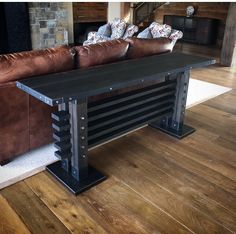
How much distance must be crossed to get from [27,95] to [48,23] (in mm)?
4311

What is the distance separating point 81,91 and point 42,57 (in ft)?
1.84

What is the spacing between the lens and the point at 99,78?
74.0 inches

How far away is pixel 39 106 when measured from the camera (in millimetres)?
2096

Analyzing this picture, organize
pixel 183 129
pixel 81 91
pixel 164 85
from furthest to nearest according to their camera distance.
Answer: pixel 183 129
pixel 164 85
pixel 81 91

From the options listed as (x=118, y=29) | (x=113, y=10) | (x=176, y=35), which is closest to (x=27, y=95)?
(x=176, y=35)

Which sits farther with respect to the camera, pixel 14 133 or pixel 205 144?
pixel 205 144

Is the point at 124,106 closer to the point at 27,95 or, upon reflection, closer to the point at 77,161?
the point at 77,161

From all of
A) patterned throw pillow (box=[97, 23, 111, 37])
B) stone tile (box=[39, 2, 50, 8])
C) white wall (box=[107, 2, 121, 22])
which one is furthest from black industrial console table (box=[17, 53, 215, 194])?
white wall (box=[107, 2, 121, 22])

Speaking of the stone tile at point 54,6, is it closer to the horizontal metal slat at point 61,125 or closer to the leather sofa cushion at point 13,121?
the leather sofa cushion at point 13,121

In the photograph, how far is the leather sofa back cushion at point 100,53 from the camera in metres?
2.17

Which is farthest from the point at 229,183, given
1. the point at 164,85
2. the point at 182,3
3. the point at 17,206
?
the point at 182,3

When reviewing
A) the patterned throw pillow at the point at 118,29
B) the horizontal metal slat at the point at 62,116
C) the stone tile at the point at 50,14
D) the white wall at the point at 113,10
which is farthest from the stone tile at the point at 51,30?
the horizontal metal slat at the point at 62,116

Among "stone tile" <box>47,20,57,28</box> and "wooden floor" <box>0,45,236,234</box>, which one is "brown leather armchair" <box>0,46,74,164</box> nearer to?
"wooden floor" <box>0,45,236,234</box>

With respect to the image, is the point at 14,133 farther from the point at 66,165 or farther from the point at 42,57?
the point at 42,57
